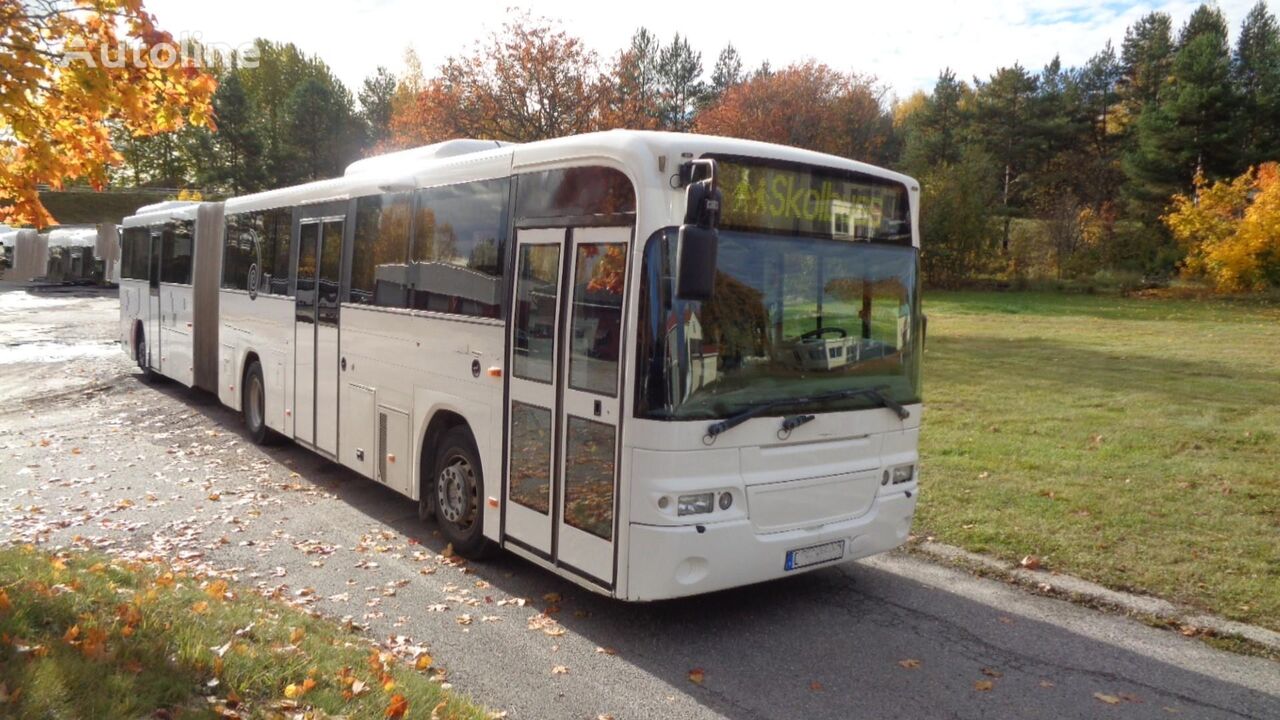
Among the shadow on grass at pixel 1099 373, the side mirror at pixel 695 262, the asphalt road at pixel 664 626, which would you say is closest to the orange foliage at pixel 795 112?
the shadow on grass at pixel 1099 373

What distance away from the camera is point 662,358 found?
5.58 m

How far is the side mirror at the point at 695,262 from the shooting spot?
522 centimetres

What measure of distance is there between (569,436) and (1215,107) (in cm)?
5772

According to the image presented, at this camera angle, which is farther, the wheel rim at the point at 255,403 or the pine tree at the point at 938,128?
the pine tree at the point at 938,128

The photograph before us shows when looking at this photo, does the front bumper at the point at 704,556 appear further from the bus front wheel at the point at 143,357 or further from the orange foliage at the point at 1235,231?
the orange foliage at the point at 1235,231

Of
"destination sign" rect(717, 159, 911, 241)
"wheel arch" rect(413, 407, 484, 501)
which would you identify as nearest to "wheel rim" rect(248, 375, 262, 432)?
"wheel arch" rect(413, 407, 484, 501)

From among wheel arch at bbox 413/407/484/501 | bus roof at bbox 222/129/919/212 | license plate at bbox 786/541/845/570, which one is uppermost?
bus roof at bbox 222/129/919/212

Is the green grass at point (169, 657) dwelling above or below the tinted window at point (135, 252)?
below

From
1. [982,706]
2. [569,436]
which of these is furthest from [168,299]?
[982,706]

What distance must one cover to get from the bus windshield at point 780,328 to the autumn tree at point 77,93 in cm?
413

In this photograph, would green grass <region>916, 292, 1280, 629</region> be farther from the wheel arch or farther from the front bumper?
the wheel arch

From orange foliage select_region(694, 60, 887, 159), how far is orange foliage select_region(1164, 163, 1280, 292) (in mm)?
15467

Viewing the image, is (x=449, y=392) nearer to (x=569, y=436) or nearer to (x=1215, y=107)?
(x=569, y=436)

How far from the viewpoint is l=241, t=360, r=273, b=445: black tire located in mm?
12328
